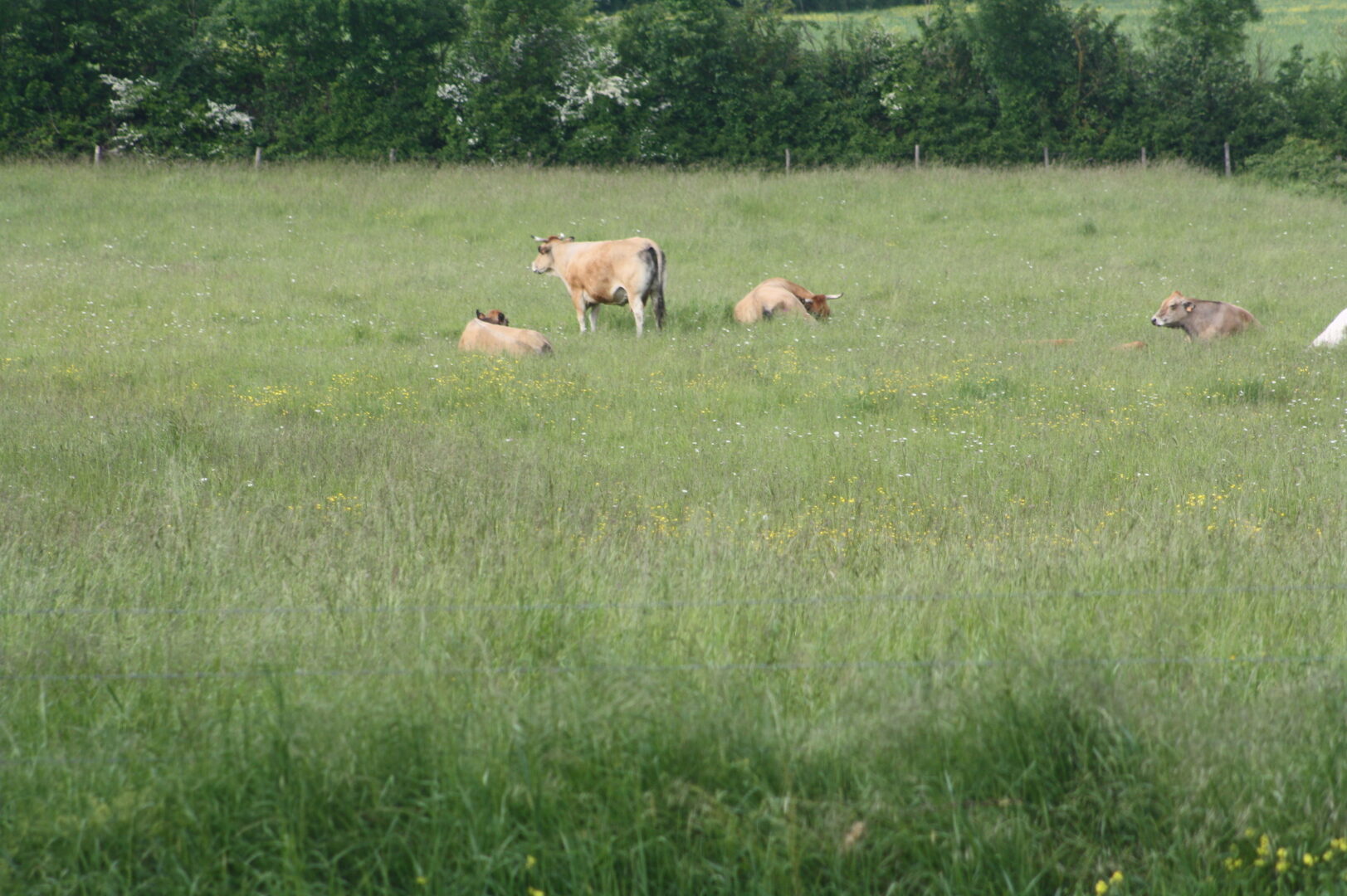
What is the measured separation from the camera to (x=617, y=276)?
16.3 meters

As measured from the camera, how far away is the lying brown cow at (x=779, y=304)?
649 inches

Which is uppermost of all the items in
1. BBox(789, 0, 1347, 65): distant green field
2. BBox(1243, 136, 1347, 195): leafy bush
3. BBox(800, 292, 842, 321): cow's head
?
BBox(789, 0, 1347, 65): distant green field

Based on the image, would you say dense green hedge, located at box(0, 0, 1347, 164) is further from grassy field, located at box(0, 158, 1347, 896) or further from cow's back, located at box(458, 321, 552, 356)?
grassy field, located at box(0, 158, 1347, 896)

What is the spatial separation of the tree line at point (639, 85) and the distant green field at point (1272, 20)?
16.0 m

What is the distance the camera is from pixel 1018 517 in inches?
278

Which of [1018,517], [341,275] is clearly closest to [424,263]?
[341,275]

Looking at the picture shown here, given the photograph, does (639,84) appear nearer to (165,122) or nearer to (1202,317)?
(165,122)

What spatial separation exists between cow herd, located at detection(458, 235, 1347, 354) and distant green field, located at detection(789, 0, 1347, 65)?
39.6 metres

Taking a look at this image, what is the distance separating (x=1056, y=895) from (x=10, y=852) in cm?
295

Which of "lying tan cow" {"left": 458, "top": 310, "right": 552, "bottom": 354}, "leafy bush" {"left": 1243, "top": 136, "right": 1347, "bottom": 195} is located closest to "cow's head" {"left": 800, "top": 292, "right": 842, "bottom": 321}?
"lying tan cow" {"left": 458, "top": 310, "right": 552, "bottom": 354}

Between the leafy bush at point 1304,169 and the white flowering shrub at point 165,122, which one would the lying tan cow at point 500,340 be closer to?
the white flowering shrub at point 165,122

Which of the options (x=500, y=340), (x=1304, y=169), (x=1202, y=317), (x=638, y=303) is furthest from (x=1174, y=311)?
(x=1304, y=169)

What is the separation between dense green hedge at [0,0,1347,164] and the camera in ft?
109

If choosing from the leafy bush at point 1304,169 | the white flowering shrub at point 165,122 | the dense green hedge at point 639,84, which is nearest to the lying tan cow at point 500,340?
the dense green hedge at point 639,84
